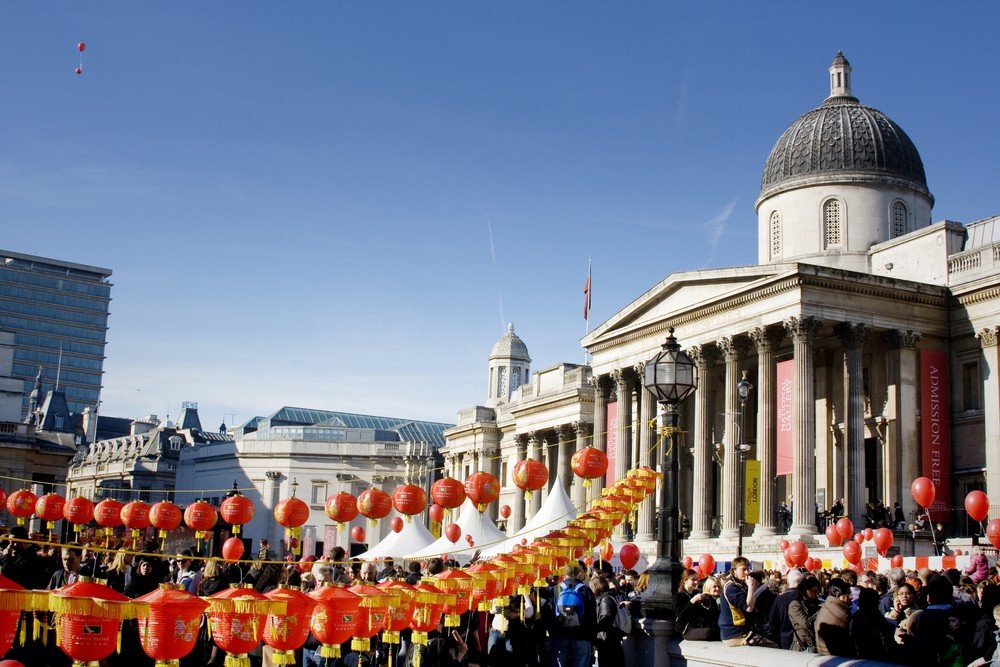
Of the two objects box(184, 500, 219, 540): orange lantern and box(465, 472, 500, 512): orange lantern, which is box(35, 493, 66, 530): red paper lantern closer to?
box(184, 500, 219, 540): orange lantern

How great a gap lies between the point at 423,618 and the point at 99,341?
510 feet

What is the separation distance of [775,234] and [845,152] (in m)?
4.36

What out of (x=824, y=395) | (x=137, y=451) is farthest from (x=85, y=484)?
(x=824, y=395)

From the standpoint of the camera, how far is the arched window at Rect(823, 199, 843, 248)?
44.8 m

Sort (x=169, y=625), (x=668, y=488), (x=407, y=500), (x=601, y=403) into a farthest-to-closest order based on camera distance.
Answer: (x=601, y=403), (x=407, y=500), (x=668, y=488), (x=169, y=625)

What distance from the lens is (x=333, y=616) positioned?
11602 millimetres

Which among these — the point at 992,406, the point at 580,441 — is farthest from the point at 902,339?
the point at 580,441

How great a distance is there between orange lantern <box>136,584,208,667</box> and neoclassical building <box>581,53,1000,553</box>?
2380 centimetres

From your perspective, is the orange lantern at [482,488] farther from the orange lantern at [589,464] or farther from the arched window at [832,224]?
the arched window at [832,224]

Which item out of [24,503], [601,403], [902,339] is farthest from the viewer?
[601,403]

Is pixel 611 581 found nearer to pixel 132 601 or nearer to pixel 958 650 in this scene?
pixel 958 650

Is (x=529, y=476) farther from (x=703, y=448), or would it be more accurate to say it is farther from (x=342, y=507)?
(x=703, y=448)

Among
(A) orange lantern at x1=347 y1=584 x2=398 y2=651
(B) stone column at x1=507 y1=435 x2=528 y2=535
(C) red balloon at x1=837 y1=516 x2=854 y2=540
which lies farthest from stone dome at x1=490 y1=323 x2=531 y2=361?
(A) orange lantern at x1=347 y1=584 x2=398 y2=651

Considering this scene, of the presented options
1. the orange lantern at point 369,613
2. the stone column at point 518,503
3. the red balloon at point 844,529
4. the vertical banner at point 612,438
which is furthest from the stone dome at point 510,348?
the orange lantern at point 369,613
